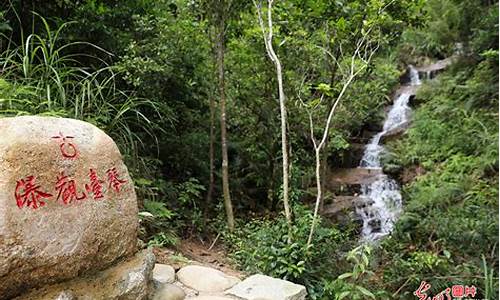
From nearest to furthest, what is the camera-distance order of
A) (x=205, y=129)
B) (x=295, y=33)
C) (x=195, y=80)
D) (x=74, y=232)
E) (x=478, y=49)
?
1. (x=74, y=232)
2. (x=295, y=33)
3. (x=195, y=80)
4. (x=205, y=129)
5. (x=478, y=49)

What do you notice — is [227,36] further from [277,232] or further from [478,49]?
[478,49]

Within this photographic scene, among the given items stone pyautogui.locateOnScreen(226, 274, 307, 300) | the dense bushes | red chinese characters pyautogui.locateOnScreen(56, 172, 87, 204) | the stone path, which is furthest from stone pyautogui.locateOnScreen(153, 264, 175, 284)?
the dense bushes

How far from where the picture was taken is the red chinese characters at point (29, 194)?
2.04 metres

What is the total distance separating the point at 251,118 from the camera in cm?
644

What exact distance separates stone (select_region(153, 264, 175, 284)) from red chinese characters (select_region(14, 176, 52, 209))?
0.97 metres

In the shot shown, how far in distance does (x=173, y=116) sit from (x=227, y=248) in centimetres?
186

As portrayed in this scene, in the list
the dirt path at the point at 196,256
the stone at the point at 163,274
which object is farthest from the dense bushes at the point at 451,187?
the stone at the point at 163,274

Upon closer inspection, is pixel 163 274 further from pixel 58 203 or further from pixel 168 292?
pixel 58 203

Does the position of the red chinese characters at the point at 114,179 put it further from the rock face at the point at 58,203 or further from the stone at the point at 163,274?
the stone at the point at 163,274

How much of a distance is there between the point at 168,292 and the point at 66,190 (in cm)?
93

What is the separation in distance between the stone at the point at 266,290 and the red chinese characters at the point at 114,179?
1.08 m

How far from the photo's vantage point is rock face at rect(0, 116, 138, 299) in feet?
6.64

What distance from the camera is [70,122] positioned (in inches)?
93.0

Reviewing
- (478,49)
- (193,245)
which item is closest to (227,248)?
(193,245)
